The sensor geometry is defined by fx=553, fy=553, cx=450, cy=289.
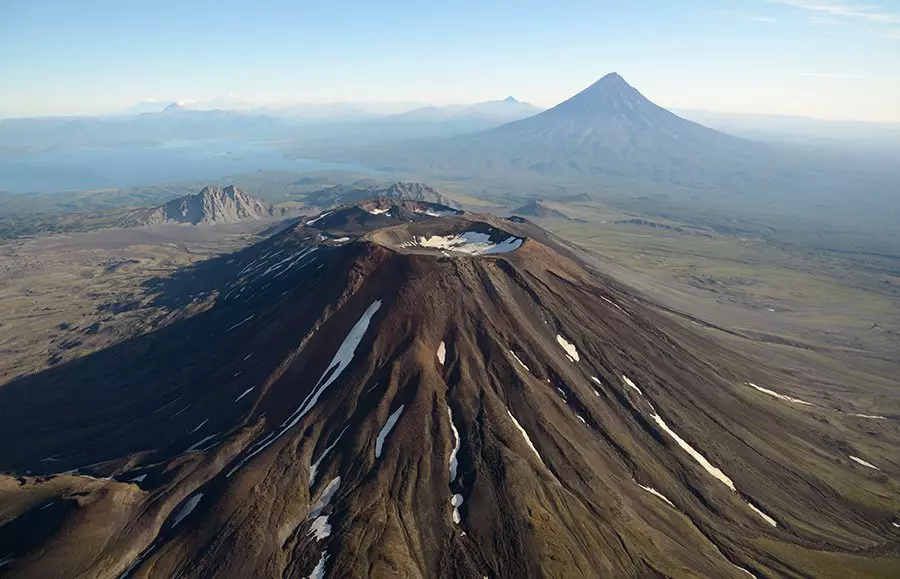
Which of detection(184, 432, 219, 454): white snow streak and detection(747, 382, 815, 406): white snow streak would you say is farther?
detection(747, 382, 815, 406): white snow streak

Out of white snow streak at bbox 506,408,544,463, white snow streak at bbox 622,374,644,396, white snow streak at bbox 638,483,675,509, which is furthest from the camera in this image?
white snow streak at bbox 622,374,644,396

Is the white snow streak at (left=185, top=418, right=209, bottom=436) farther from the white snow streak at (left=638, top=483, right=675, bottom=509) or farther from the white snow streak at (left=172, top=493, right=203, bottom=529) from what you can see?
the white snow streak at (left=638, top=483, right=675, bottom=509)

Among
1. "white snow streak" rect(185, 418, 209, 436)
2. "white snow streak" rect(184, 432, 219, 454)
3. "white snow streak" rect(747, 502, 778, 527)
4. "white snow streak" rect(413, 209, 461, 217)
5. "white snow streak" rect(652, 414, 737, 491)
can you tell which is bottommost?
"white snow streak" rect(747, 502, 778, 527)

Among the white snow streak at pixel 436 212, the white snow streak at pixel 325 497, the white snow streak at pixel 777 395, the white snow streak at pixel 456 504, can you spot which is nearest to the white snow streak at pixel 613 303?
the white snow streak at pixel 777 395

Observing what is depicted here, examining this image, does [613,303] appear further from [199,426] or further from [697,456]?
[199,426]

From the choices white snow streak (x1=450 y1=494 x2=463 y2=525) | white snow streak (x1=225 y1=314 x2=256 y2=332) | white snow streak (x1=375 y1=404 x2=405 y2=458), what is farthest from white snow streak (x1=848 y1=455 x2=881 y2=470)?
white snow streak (x1=225 y1=314 x2=256 y2=332)

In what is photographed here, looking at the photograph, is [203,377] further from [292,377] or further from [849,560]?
[849,560]

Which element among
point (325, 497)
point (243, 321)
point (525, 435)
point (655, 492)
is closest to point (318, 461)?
point (325, 497)

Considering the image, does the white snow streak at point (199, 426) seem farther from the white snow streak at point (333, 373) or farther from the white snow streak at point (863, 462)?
the white snow streak at point (863, 462)
